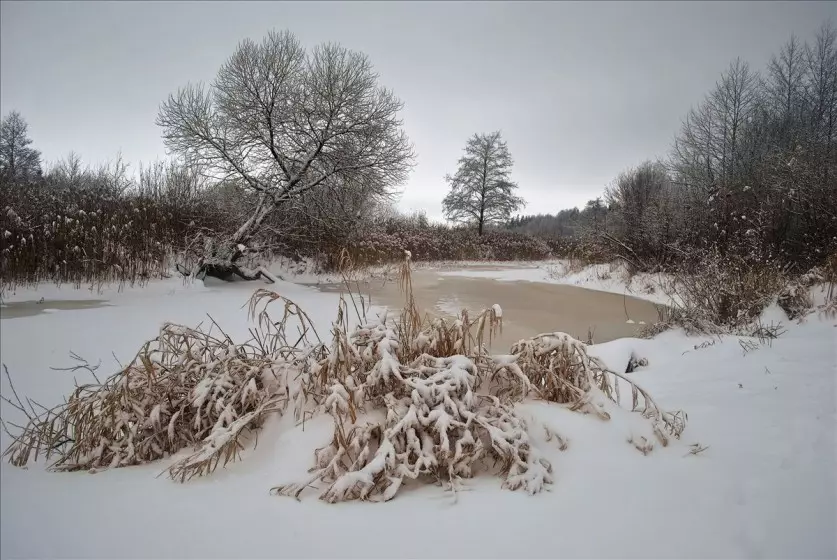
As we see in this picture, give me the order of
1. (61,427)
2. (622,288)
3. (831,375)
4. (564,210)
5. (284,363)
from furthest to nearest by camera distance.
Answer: (564,210)
(622,288)
(831,375)
(284,363)
(61,427)

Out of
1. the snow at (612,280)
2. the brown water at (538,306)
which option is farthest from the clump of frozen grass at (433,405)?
the snow at (612,280)

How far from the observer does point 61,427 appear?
1901 millimetres

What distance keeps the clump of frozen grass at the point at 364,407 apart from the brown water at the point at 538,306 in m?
1.11

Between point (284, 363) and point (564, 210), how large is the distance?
58716 millimetres

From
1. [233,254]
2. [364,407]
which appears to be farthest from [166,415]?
[233,254]

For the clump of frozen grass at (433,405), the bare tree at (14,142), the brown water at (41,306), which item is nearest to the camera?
the clump of frozen grass at (433,405)

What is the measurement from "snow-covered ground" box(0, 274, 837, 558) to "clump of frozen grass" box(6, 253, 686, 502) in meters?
0.08

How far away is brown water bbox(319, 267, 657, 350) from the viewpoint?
12.8 ft

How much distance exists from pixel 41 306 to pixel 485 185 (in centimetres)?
2697

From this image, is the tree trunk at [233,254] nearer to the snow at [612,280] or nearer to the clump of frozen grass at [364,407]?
the snow at [612,280]

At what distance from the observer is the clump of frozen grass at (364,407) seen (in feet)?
4.90

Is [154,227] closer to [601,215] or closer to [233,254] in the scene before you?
[233,254]

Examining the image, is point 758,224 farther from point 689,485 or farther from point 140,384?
point 140,384

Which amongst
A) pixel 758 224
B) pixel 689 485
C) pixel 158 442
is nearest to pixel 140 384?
pixel 158 442
